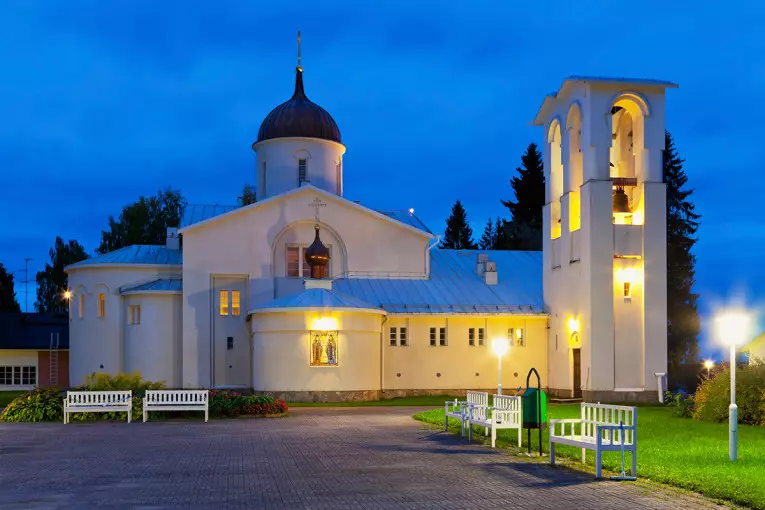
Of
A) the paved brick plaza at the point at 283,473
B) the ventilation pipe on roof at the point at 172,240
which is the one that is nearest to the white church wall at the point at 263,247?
the ventilation pipe on roof at the point at 172,240

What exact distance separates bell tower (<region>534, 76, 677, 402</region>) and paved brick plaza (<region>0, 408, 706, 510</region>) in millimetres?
14793

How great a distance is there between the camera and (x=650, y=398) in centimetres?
3538

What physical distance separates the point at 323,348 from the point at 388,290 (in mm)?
5957

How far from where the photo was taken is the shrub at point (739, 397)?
24.2 meters

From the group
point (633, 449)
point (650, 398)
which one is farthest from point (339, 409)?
point (633, 449)

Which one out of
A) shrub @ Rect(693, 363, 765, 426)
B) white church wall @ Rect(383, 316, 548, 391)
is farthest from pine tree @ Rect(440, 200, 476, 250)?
shrub @ Rect(693, 363, 765, 426)

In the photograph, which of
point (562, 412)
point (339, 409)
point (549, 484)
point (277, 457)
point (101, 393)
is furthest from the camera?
point (339, 409)

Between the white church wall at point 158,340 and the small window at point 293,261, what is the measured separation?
16.3 ft

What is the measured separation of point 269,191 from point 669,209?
104 feet

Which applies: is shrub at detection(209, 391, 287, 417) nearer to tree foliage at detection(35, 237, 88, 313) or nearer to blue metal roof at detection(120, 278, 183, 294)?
blue metal roof at detection(120, 278, 183, 294)

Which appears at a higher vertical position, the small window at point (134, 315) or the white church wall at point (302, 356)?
the small window at point (134, 315)

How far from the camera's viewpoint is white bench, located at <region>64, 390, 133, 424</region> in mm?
25938

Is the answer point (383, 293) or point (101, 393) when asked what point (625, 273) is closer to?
point (383, 293)

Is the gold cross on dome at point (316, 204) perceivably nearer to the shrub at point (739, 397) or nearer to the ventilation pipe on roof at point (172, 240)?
the ventilation pipe on roof at point (172, 240)
